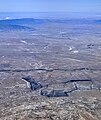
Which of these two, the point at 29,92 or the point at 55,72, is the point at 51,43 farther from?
the point at 29,92

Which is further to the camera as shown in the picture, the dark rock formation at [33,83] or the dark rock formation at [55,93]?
the dark rock formation at [33,83]

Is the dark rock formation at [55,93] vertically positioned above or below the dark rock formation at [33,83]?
below

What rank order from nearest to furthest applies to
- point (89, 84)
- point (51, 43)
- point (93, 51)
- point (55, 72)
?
point (89, 84)
point (55, 72)
point (93, 51)
point (51, 43)

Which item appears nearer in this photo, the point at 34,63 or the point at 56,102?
the point at 56,102

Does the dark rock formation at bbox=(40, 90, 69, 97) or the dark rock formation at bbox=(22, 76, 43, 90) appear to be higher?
the dark rock formation at bbox=(22, 76, 43, 90)

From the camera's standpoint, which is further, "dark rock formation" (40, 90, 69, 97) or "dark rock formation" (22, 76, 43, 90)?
"dark rock formation" (22, 76, 43, 90)

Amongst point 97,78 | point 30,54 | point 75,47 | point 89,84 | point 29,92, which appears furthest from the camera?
point 75,47

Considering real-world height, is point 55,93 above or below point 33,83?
below

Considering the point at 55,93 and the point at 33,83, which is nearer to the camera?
the point at 55,93

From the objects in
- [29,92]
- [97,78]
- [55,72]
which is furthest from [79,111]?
[55,72]

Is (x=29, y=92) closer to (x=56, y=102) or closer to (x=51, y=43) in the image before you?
(x=56, y=102)
